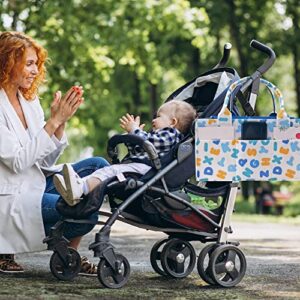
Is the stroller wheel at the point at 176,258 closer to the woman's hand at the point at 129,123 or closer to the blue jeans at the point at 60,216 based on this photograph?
the blue jeans at the point at 60,216

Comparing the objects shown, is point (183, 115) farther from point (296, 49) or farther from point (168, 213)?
point (296, 49)

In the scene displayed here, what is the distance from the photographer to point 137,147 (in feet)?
21.6

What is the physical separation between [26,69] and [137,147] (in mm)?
961

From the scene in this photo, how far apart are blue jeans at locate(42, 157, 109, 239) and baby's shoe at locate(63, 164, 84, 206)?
394mm

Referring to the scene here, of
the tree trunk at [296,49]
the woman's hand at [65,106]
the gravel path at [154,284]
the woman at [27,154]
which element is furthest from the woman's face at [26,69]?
the tree trunk at [296,49]

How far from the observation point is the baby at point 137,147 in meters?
6.14

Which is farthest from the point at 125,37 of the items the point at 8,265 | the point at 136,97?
the point at 8,265

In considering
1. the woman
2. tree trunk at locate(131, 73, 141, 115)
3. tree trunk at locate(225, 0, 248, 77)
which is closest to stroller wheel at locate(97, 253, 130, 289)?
the woman

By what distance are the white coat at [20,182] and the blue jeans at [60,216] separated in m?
0.04

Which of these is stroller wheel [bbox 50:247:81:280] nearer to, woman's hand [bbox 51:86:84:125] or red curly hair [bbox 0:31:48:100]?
woman's hand [bbox 51:86:84:125]

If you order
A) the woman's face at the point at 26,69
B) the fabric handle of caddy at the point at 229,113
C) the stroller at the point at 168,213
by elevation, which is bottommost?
the stroller at the point at 168,213

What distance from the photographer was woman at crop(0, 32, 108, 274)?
6.57 metres

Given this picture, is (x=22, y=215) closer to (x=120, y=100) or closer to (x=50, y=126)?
(x=50, y=126)

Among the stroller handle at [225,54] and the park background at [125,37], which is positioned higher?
the park background at [125,37]
